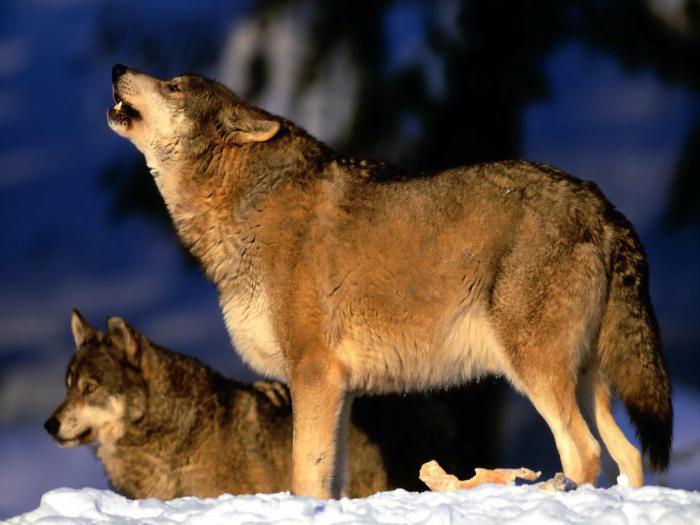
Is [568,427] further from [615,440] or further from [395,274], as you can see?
[395,274]

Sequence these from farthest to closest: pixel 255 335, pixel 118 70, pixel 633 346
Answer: pixel 118 70 → pixel 255 335 → pixel 633 346

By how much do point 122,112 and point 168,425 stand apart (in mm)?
2745

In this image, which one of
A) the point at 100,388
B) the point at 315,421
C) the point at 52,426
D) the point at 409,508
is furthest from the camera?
the point at 100,388

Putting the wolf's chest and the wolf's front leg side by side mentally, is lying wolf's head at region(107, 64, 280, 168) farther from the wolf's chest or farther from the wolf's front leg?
the wolf's front leg

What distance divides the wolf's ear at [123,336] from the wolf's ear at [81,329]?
142 millimetres

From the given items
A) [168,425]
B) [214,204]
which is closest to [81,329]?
[168,425]

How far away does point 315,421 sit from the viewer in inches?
263

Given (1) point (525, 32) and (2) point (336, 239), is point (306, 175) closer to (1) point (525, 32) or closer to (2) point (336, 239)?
(2) point (336, 239)

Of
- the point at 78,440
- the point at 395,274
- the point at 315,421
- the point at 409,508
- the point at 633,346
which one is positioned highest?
the point at 395,274

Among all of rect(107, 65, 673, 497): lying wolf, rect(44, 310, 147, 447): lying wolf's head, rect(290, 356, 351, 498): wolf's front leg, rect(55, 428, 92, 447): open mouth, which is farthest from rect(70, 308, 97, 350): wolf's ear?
rect(290, 356, 351, 498): wolf's front leg

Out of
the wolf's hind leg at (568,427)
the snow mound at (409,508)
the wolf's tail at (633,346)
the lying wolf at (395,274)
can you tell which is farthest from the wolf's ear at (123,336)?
the wolf's tail at (633,346)

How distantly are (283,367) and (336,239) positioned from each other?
0.80m

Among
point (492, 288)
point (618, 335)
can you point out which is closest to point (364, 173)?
point (492, 288)

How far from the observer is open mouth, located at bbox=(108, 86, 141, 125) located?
7.07 m
